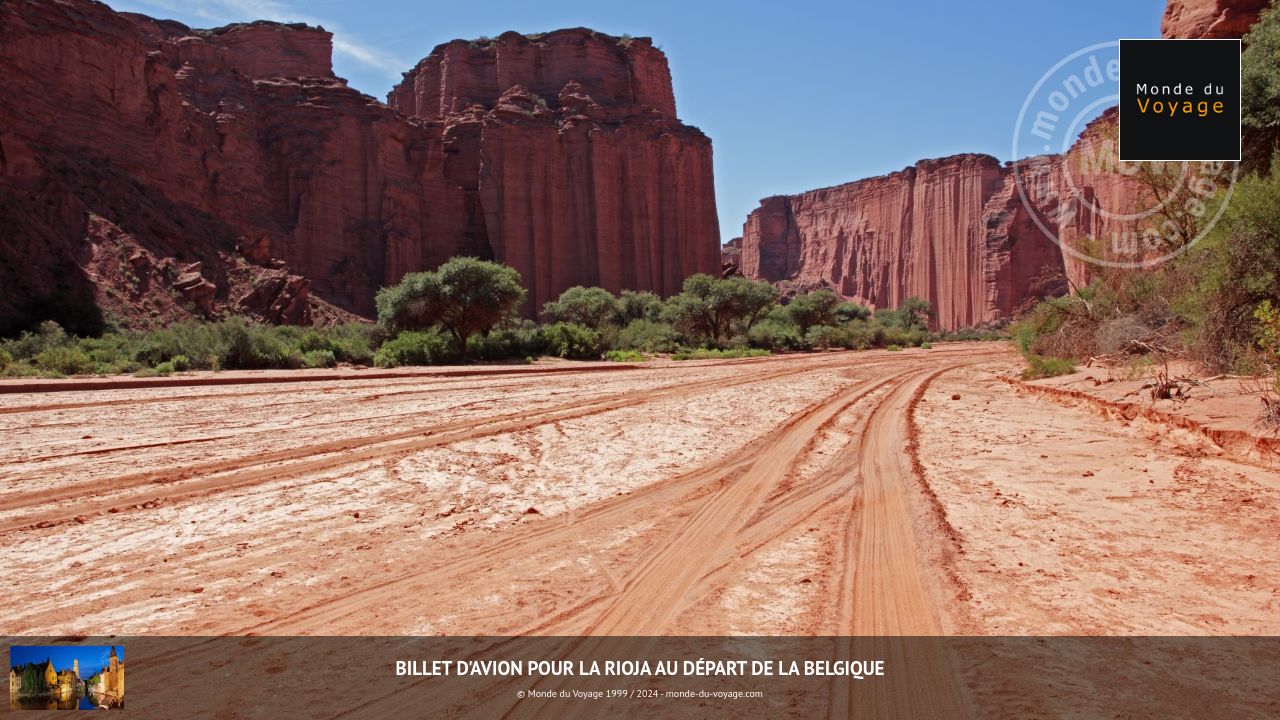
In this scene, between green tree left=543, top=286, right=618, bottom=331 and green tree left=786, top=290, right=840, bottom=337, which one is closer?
green tree left=543, top=286, right=618, bottom=331

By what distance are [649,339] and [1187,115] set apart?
28.0 metres

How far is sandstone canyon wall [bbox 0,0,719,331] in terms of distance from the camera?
35.1 m

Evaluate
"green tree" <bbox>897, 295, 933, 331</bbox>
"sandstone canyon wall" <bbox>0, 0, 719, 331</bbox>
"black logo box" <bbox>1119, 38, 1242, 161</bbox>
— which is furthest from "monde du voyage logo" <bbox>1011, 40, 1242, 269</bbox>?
"green tree" <bbox>897, 295, 933, 331</bbox>

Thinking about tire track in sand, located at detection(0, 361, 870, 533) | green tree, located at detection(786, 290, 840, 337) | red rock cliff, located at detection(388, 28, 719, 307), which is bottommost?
tire track in sand, located at detection(0, 361, 870, 533)

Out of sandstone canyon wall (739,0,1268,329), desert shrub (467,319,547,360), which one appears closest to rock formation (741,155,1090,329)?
sandstone canyon wall (739,0,1268,329)

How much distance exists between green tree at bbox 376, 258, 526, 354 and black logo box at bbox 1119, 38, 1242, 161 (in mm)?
23544

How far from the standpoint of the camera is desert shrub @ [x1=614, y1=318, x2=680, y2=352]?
38.4 meters

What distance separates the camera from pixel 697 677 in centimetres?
315

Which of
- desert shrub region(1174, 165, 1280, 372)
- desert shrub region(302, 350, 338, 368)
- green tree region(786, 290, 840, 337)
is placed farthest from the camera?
green tree region(786, 290, 840, 337)

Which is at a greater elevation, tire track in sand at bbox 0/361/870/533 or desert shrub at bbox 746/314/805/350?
desert shrub at bbox 746/314/805/350

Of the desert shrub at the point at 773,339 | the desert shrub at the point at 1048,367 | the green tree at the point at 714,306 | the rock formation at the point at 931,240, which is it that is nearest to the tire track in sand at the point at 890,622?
the desert shrub at the point at 1048,367

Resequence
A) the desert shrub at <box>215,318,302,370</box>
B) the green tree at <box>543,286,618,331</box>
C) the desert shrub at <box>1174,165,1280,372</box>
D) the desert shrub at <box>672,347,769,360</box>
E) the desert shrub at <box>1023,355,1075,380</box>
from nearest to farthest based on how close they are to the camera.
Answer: the desert shrub at <box>1174,165,1280,372</box>
the desert shrub at <box>1023,355,1075,380</box>
the desert shrub at <box>215,318,302,370</box>
the desert shrub at <box>672,347,769,360</box>
the green tree at <box>543,286,618,331</box>

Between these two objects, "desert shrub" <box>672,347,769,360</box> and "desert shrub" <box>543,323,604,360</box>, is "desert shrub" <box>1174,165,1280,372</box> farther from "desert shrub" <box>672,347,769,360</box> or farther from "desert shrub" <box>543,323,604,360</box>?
"desert shrub" <box>543,323,604,360</box>

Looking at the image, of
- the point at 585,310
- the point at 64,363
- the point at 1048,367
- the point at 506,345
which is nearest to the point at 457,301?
the point at 506,345
